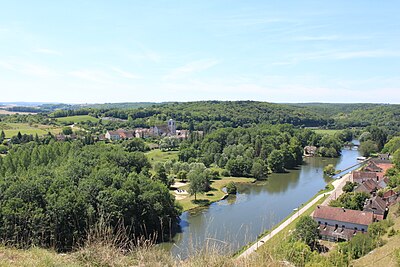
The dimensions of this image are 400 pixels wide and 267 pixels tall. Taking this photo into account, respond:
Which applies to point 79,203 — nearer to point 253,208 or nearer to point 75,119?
point 253,208

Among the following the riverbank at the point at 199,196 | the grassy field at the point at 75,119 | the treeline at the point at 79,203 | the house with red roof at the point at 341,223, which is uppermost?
the grassy field at the point at 75,119

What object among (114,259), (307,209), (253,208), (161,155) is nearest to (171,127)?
(161,155)

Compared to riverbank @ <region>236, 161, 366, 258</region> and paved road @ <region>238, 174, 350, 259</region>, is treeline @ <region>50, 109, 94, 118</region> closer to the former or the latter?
riverbank @ <region>236, 161, 366, 258</region>

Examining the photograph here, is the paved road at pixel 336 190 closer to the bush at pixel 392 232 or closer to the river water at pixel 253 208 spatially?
the river water at pixel 253 208

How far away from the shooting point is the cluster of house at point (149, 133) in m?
62.2

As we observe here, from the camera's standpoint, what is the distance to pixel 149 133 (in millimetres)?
69312

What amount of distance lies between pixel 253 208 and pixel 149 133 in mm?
46695

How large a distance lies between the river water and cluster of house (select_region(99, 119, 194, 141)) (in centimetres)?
2866

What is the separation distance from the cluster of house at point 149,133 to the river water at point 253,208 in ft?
94.0

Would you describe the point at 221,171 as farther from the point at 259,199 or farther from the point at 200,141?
the point at 200,141

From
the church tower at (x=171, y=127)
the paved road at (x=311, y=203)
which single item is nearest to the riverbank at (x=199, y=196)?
the paved road at (x=311, y=203)

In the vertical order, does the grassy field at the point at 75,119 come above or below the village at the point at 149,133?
above

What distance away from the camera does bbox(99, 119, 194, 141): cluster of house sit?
62.2 m

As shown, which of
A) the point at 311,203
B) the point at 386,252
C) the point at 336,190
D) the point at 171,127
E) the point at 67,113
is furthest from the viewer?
the point at 67,113
